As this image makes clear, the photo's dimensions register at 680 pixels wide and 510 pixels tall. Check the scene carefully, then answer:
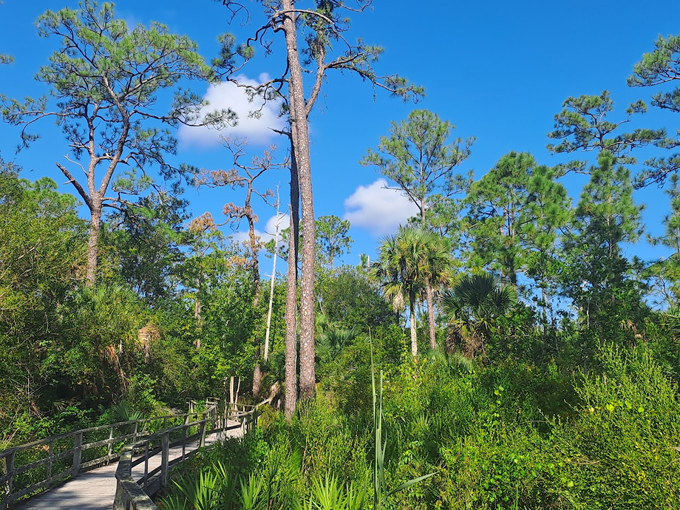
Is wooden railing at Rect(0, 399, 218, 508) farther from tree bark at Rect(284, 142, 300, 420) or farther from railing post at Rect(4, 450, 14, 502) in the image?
tree bark at Rect(284, 142, 300, 420)

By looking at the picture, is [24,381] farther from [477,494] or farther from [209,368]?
[209,368]

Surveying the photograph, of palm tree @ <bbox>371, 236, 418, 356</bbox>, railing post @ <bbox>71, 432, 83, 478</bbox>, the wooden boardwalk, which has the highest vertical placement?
palm tree @ <bbox>371, 236, 418, 356</bbox>

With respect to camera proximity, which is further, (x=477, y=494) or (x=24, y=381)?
(x=24, y=381)

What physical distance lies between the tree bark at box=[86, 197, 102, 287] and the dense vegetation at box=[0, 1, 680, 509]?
0.38 feet

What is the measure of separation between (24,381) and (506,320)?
13.0 m

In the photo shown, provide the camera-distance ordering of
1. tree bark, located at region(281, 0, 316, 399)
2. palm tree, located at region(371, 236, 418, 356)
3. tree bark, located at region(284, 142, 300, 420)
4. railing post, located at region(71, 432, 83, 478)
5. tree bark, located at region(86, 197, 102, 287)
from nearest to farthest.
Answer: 1. railing post, located at region(71, 432, 83, 478)
2. tree bark, located at region(281, 0, 316, 399)
3. tree bark, located at region(284, 142, 300, 420)
4. tree bark, located at region(86, 197, 102, 287)
5. palm tree, located at region(371, 236, 418, 356)

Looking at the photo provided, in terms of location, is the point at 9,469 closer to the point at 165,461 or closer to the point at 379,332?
the point at 165,461

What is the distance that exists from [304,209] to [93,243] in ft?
33.2

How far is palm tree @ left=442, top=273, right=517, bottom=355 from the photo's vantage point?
18.0m

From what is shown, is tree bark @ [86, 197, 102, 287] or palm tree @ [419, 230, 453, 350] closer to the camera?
tree bark @ [86, 197, 102, 287]

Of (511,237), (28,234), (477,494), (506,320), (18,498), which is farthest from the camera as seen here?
(511,237)

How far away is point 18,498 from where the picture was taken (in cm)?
720

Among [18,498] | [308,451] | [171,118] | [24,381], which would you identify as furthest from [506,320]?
[171,118]

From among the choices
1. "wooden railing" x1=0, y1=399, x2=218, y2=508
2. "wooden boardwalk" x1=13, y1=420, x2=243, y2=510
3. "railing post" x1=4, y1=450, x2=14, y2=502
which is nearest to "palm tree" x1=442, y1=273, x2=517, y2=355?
"wooden railing" x1=0, y1=399, x2=218, y2=508
